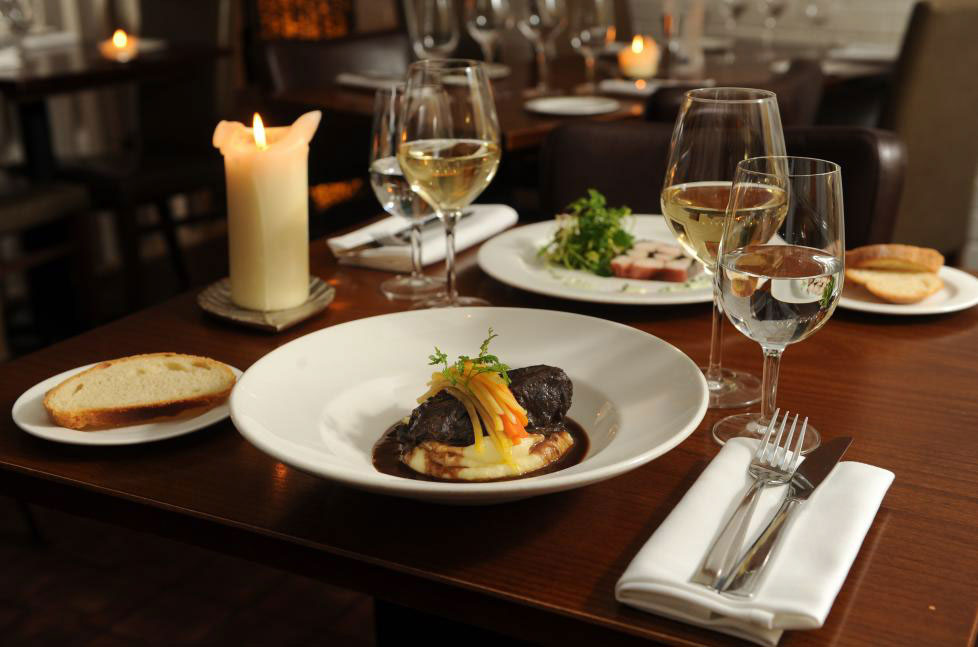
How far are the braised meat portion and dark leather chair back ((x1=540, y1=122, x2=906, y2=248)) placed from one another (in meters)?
1.00

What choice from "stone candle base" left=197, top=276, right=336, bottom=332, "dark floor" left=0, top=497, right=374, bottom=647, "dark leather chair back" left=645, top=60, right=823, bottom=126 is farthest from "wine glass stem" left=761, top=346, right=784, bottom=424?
"dark floor" left=0, top=497, right=374, bottom=647

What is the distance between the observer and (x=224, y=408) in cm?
92

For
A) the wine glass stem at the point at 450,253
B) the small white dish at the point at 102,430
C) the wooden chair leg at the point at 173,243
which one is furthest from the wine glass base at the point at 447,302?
the wooden chair leg at the point at 173,243

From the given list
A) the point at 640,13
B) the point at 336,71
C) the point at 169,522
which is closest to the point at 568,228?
the point at 169,522

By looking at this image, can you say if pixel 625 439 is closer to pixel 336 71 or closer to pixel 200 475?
pixel 200 475

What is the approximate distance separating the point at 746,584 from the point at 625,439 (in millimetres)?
166

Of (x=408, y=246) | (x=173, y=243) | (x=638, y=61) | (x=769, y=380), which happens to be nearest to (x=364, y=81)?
(x=638, y=61)

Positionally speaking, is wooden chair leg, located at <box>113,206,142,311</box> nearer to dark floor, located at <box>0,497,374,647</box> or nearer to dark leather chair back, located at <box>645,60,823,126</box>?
dark floor, located at <box>0,497,374,647</box>

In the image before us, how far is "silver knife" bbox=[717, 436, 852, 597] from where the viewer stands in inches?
25.2

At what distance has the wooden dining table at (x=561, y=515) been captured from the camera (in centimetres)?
Answer: 66

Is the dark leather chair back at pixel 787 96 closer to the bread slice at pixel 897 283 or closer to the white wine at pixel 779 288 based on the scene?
the bread slice at pixel 897 283

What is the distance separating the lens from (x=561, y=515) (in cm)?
76

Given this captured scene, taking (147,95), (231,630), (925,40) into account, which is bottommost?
(231,630)

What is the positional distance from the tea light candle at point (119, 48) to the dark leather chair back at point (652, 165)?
6.32ft
